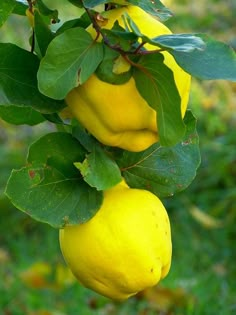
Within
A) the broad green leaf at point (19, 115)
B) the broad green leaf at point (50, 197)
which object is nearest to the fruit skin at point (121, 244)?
the broad green leaf at point (50, 197)

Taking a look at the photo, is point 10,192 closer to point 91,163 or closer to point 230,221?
point 91,163

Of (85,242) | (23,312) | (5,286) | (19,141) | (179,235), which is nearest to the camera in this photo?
(85,242)

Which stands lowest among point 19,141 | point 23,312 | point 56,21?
point 19,141

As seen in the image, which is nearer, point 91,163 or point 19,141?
point 91,163

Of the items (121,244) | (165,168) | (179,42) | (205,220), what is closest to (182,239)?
(205,220)

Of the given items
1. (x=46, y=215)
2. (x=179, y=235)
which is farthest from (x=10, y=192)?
(x=179, y=235)

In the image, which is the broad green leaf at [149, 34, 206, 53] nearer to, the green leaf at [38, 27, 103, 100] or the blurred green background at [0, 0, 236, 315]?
the green leaf at [38, 27, 103, 100]

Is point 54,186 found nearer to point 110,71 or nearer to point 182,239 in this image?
point 110,71
